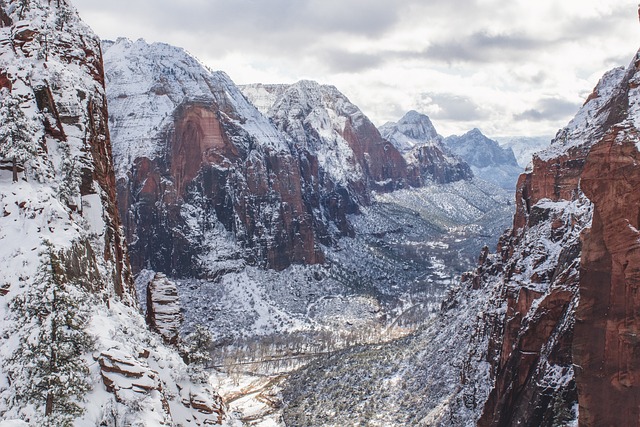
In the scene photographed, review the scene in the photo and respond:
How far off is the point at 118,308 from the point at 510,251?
5882cm

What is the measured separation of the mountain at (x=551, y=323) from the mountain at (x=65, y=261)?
85.2 feet

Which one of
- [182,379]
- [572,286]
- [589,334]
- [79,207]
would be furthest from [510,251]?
[79,207]

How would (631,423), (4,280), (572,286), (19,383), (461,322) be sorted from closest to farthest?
(19,383) → (4,280) → (631,423) → (572,286) → (461,322)

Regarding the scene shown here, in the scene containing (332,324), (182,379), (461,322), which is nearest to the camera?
(182,379)

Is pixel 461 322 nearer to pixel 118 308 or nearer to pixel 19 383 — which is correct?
pixel 118 308

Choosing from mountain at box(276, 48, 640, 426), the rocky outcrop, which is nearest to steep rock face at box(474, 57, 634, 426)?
mountain at box(276, 48, 640, 426)

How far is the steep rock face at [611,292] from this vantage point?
31266mm

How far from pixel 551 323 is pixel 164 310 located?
3580 cm

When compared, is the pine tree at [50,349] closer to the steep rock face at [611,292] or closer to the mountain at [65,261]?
the mountain at [65,261]

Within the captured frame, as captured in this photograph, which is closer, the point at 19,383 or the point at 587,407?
the point at 19,383

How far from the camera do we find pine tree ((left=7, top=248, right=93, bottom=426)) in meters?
24.3

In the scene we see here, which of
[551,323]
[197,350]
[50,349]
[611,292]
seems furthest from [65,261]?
[551,323]

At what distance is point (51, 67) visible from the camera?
4578 cm

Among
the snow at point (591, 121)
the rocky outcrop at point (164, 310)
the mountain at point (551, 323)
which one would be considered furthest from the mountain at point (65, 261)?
the snow at point (591, 121)
